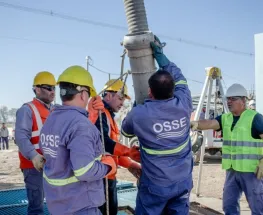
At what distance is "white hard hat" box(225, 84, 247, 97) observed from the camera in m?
4.04

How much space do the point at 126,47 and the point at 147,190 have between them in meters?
1.27

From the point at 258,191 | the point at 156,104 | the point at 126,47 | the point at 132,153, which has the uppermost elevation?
the point at 126,47

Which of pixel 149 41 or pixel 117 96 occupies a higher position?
pixel 149 41

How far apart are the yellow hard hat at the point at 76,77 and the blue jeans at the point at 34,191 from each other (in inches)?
58.0

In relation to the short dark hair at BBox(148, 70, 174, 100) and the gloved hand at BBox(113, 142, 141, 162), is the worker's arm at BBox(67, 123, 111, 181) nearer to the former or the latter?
the short dark hair at BBox(148, 70, 174, 100)

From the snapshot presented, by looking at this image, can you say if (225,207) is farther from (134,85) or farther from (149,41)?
(149,41)

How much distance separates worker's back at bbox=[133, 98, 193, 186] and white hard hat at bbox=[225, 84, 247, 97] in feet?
4.41

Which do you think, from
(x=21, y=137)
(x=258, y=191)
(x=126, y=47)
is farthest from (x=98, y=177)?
(x=258, y=191)

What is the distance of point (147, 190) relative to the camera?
2977mm

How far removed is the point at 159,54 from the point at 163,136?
74 centimetres

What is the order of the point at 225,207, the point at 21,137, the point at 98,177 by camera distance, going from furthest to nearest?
Answer: the point at 225,207
the point at 21,137
the point at 98,177

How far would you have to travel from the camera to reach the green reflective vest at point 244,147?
3895 millimetres

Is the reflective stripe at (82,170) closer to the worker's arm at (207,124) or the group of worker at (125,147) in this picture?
the group of worker at (125,147)

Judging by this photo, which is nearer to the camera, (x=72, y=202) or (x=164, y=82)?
(x=72, y=202)
